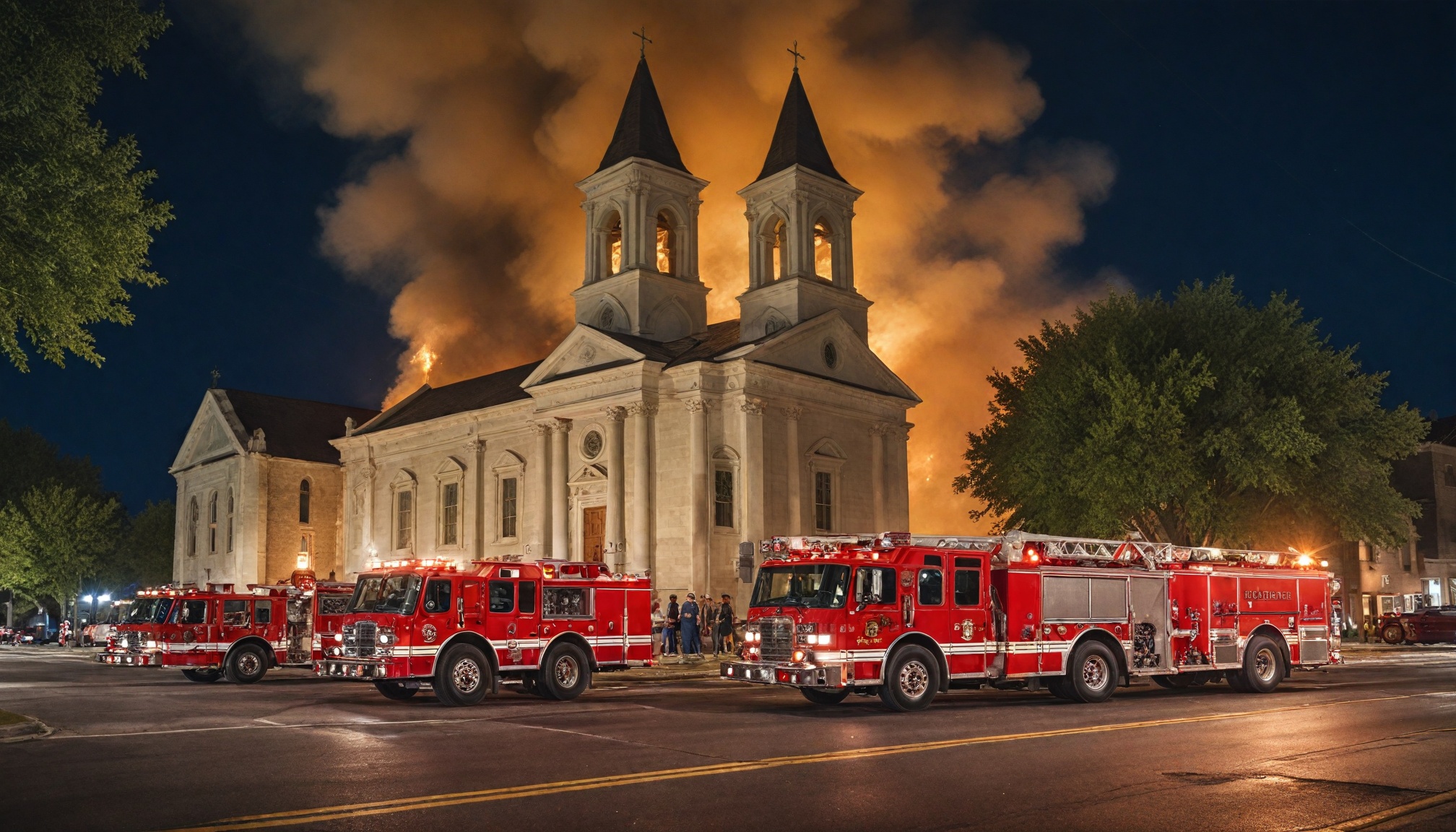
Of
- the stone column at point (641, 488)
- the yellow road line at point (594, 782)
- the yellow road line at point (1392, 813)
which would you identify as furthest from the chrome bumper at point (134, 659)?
the yellow road line at point (1392, 813)

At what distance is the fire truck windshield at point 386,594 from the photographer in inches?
805

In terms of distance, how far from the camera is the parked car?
4466 cm

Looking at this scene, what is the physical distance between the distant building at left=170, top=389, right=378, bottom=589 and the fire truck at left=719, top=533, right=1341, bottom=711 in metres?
50.3

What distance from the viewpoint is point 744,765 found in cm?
1218

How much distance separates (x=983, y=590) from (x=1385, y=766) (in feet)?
26.6

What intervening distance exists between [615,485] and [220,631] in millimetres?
19115

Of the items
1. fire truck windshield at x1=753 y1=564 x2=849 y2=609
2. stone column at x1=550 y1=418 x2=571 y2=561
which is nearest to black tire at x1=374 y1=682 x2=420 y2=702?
fire truck windshield at x1=753 y1=564 x2=849 y2=609

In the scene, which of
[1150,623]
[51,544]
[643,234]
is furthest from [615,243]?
[51,544]

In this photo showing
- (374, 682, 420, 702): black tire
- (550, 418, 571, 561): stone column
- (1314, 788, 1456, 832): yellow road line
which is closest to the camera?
(1314, 788, 1456, 832): yellow road line

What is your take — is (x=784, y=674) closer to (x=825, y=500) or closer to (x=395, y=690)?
(x=395, y=690)

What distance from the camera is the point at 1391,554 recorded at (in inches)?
2438

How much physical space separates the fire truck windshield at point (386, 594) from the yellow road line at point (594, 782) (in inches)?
379

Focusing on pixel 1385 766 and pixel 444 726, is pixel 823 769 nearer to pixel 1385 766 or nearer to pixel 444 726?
pixel 1385 766

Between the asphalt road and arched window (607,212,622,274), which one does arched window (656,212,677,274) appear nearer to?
arched window (607,212,622,274)
